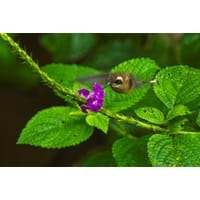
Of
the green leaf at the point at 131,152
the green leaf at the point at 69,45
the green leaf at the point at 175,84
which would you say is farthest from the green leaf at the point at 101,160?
the green leaf at the point at 69,45

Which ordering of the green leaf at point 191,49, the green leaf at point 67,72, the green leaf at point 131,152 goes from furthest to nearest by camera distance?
the green leaf at point 191,49, the green leaf at point 67,72, the green leaf at point 131,152

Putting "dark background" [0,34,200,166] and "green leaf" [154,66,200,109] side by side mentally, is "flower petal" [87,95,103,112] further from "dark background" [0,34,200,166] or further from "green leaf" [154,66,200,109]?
"dark background" [0,34,200,166]

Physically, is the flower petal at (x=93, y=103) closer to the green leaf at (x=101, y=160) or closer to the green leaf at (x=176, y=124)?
the green leaf at (x=176, y=124)

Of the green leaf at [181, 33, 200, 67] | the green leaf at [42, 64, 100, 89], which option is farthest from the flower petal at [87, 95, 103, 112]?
the green leaf at [181, 33, 200, 67]

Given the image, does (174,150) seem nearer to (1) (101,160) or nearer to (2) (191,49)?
(1) (101,160)

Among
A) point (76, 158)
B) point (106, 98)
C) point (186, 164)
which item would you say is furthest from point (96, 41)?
point (186, 164)

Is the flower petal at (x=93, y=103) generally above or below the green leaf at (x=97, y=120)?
above

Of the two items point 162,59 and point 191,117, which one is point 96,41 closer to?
point 162,59
